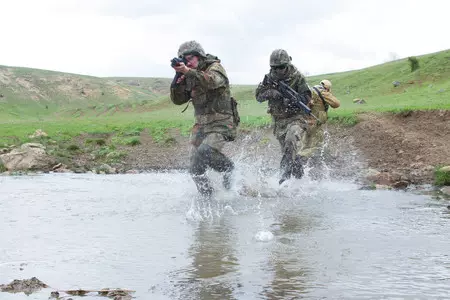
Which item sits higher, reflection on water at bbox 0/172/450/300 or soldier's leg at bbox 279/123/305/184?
soldier's leg at bbox 279/123/305/184

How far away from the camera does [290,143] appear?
11203mm

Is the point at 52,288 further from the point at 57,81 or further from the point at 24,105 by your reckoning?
the point at 57,81

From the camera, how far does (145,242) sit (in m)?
6.53

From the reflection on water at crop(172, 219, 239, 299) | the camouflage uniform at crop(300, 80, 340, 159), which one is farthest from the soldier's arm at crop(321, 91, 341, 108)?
the reflection on water at crop(172, 219, 239, 299)

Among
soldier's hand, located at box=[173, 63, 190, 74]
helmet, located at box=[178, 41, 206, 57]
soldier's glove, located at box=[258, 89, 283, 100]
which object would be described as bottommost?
soldier's glove, located at box=[258, 89, 283, 100]

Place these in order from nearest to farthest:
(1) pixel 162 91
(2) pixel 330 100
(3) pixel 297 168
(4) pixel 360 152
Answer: (3) pixel 297 168
(2) pixel 330 100
(4) pixel 360 152
(1) pixel 162 91

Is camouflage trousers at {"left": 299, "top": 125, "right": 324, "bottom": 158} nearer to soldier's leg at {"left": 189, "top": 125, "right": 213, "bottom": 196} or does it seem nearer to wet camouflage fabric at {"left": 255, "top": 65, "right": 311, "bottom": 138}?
wet camouflage fabric at {"left": 255, "top": 65, "right": 311, "bottom": 138}

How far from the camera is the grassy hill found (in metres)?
27.0

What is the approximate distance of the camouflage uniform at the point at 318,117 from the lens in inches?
511

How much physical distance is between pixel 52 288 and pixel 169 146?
17947mm

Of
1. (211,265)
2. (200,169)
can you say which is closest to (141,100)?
(200,169)

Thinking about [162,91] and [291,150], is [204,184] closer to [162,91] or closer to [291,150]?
[291,150]

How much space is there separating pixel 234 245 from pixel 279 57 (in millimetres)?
5590

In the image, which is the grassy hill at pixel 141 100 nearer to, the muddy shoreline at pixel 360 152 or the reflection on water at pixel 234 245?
the muddy shoreline at pixel 360 152
